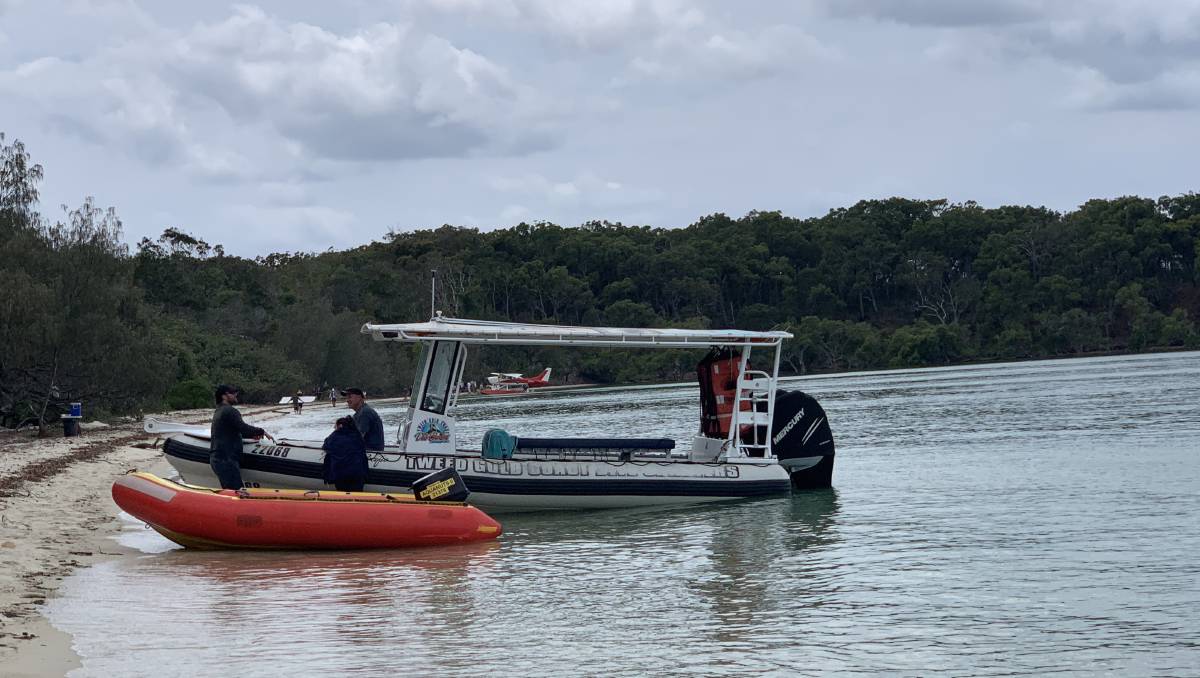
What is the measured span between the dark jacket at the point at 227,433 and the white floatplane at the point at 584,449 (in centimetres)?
55

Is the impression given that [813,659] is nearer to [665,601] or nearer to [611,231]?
[665,601]

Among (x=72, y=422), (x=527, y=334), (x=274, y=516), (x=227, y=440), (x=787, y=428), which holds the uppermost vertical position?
(x=527, y=334)

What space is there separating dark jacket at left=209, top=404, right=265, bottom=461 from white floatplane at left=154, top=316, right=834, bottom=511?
1.81 ft

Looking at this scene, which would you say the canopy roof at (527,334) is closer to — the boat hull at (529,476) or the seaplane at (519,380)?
the boat hull at (529,476)

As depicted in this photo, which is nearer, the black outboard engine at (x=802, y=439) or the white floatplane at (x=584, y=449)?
the white floatplane at (x=584, y=449)

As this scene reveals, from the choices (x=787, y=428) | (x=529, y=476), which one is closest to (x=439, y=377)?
(x=529, y=476)

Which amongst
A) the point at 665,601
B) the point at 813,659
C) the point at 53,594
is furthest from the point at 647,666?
the point at 53,594

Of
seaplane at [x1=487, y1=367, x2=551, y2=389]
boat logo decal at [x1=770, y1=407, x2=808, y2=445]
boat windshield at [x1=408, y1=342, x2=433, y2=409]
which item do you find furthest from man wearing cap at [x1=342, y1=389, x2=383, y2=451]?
seaplane at [x1=487, y1=367, x2=551, y2=389]

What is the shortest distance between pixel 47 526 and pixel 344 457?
3755 mm

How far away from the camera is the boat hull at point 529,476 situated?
1705 cm

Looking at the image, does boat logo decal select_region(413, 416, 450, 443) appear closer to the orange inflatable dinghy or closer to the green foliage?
the orange inflatable dinghy

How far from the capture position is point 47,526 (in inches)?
628

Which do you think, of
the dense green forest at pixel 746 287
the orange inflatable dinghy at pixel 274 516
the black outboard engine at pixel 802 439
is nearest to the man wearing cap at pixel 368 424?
the orange inflatable dinghy at pixel 274 516

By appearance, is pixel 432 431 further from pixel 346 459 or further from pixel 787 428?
pixel 787 428
